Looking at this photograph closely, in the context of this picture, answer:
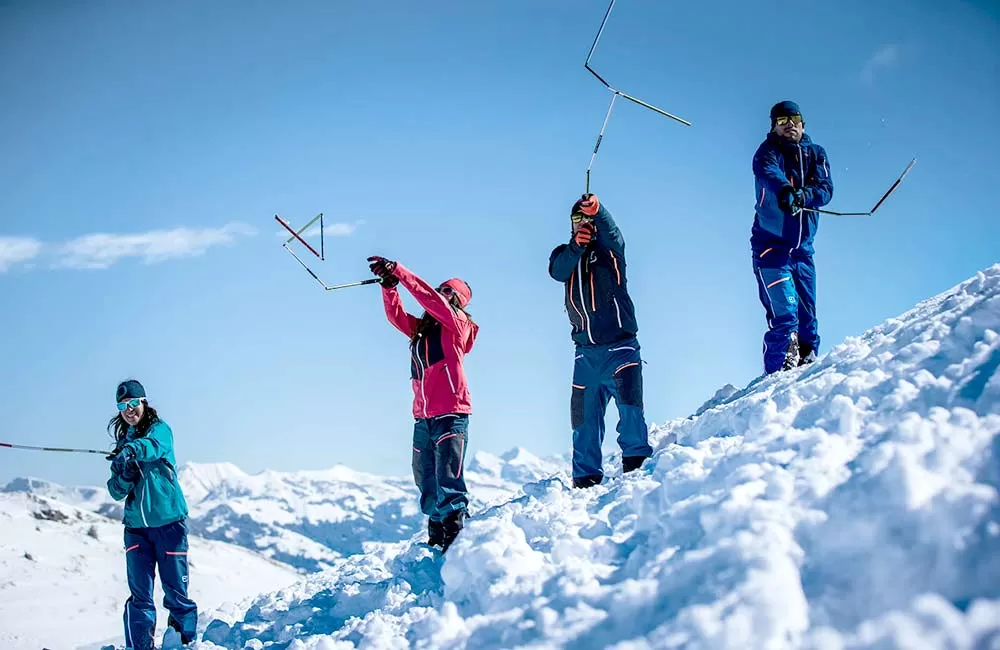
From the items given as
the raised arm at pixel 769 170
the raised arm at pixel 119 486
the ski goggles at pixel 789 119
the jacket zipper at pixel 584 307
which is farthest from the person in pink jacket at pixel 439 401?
the ski goggles at pixel 789 119

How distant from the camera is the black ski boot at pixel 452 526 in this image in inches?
268

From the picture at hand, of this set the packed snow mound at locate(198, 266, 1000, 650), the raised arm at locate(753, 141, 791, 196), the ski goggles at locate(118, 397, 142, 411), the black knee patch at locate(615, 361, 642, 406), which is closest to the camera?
the packed snow mound at locate(198, 266, 1000, 650)

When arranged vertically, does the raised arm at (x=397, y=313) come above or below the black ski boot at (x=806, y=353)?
above

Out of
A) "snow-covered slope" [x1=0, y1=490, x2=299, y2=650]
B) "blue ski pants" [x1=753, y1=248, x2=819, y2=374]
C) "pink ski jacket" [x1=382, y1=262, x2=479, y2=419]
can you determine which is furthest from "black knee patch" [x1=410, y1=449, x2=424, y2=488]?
"blue ski pants" [x1=753, y1=248, x2=819, y2=374]

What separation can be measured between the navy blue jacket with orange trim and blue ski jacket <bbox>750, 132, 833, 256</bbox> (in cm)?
203

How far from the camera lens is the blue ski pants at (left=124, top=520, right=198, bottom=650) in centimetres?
711

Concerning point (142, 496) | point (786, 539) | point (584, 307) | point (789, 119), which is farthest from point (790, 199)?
point (142, 496)

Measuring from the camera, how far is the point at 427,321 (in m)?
7.62

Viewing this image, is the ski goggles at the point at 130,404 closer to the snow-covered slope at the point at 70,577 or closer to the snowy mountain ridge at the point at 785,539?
the snowy mountain ridge at the point at 785,539

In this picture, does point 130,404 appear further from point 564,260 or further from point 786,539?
point 786,539

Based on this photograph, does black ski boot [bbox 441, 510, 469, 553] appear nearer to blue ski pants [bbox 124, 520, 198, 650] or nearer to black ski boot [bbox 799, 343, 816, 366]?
blue ski pants [bbox 124, 520, 198, 650]

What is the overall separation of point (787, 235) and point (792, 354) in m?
1.28

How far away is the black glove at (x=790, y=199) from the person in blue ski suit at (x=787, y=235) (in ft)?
0.08

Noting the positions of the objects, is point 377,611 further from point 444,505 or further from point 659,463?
point 659,463
